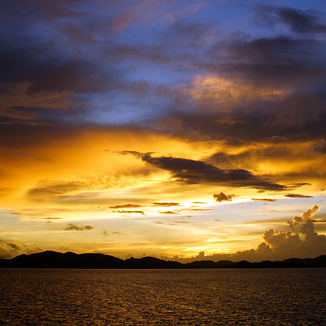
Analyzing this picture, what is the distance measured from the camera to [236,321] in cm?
5962

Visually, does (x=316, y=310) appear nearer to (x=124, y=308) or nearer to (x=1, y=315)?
(x=124, y=308)

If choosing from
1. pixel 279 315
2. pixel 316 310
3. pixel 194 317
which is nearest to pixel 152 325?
pixel 194 317

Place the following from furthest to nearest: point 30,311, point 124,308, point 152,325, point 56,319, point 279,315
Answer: point 124,308 → point 30,311 → point 279,315 → point 56,319 → point 152,325

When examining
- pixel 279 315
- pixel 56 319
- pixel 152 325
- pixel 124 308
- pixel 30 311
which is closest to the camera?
pixel 152 325

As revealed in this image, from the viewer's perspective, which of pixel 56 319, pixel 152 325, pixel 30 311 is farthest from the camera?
pixel 30 311

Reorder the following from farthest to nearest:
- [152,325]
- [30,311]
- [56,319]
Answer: [30,311] → [56,319] → [152,325]

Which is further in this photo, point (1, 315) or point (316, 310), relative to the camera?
point (316, 310)

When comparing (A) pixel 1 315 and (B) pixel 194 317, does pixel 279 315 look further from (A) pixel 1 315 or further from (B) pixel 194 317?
(A) pixel 1 315

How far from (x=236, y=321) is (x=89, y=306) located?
38933 mm

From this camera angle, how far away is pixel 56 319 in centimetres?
6222

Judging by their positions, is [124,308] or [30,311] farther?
[124,308]

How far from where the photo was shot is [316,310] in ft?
243

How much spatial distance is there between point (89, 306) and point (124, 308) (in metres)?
9.95

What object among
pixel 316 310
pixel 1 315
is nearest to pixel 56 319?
pixel 1 315
